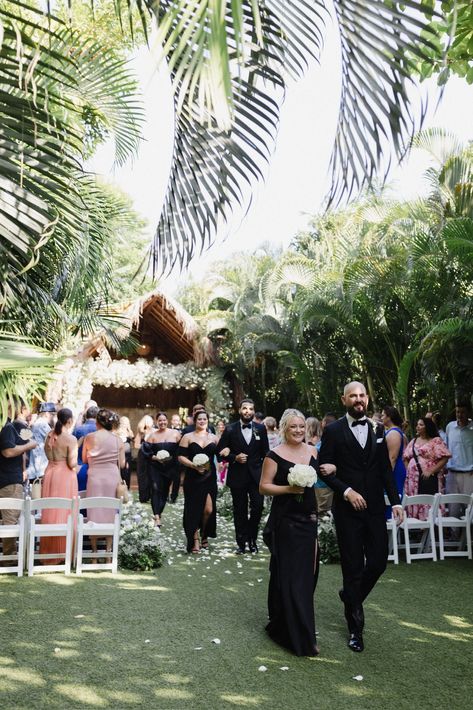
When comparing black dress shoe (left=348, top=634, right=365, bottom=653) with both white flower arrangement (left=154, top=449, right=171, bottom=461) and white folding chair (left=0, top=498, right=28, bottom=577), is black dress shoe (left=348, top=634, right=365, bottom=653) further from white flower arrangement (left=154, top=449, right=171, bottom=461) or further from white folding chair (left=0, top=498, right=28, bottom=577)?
white flower arrangement (left=154, top=449, right=171, bottom=461)

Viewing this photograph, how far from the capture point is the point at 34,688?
4566 mm

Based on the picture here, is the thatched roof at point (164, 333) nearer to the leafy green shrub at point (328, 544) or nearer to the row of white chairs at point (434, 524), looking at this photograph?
the leafy green shrub at point (328, 544)

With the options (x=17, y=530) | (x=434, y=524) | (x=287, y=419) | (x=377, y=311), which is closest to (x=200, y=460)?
(x=17, y=530)

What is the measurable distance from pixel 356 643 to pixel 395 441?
3.87m

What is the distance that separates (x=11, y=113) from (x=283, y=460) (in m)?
3.99

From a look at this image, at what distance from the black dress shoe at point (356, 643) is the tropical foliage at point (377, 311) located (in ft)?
16.1

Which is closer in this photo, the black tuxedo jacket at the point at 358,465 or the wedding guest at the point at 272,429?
the black tuxedo jacket at the point at 358,465

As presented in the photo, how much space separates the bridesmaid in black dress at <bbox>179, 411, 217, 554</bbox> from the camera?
9789 mm

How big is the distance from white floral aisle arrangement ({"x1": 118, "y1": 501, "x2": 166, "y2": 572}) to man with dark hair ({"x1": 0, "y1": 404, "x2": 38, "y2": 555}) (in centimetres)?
135

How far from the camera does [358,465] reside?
5.85 meters

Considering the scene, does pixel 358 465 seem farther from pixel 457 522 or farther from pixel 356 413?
pixel 457 522

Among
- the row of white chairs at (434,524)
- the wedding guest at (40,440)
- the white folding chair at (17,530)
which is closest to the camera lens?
the white folding chair at (17,530)

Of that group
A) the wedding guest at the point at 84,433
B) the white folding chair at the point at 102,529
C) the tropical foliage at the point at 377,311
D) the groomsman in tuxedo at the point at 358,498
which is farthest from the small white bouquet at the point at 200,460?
the groomsman in tuxedo at the point at 358,498

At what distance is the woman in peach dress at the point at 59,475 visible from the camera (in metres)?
8.68
